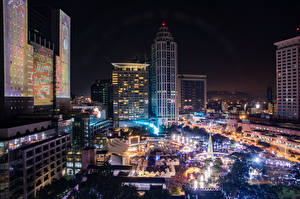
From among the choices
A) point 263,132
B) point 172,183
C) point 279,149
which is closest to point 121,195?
point 172,183

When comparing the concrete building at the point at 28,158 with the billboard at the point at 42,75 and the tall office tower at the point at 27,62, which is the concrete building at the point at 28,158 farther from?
the billboard at the point at 42,75

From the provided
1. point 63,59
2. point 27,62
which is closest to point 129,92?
point 63,59

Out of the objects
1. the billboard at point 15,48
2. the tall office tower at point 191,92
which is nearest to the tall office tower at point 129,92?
the billboard at point 15,48

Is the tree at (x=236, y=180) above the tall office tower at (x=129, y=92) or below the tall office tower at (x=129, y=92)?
below

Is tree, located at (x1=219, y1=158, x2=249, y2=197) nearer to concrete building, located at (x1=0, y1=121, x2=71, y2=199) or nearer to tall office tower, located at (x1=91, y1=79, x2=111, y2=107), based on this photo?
concrete building, located at (x1=0, y1=121, x2=71, y2=199)

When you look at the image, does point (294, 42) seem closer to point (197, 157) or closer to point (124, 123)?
point (197, 157)

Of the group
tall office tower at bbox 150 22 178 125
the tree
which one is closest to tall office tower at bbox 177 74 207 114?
tall office tower at bbox 150 22 178 125

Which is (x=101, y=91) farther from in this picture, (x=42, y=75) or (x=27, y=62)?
(x=27, y=62)
